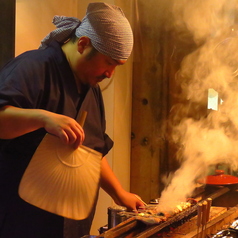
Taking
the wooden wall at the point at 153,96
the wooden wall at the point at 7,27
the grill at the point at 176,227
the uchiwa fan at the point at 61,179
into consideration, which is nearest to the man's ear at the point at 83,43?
the uchiwa fan at the point at 61,179

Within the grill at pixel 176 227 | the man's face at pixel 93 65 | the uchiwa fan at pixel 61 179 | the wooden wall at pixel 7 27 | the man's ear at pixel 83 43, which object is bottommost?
the grill at pixel 176 227

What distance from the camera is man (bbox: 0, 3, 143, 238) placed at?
1535 mm

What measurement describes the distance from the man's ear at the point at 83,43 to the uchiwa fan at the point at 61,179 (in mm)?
511

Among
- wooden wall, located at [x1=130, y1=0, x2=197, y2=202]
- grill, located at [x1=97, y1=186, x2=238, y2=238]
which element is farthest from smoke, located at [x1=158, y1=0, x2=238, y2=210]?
grill, located at [x1=97, y1=186, x2=238, y2=238]

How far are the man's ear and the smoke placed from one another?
231cm

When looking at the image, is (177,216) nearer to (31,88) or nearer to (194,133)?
(31,88)

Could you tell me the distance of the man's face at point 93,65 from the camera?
1.78 metres

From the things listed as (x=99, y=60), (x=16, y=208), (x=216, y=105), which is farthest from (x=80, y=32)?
(x=216, y=105)

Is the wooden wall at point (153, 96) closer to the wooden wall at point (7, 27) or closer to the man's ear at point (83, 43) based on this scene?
the wooden wall at point (7, 27)

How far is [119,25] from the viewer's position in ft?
5.82

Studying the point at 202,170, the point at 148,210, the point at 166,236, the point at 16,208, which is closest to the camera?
the point at 16,208

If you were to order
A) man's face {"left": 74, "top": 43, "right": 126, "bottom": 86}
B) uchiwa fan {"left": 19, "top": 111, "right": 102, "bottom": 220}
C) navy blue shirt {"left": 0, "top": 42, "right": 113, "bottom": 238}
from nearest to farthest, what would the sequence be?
uchiwa fan {"left": 19, "top": 111, "right": 102, "bottom": 220} → navy blue shirt {"left": 0, "top": 42, "right": 113, "bottom": 238} → man's face {"left": 74, "top": 43, "right": 126, "bottom": 86}

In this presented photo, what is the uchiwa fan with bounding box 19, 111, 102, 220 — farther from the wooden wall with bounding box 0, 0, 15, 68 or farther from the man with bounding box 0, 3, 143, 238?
the wooden wall with bounding box 0, 0, 15, 68

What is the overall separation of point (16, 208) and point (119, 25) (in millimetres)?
952
